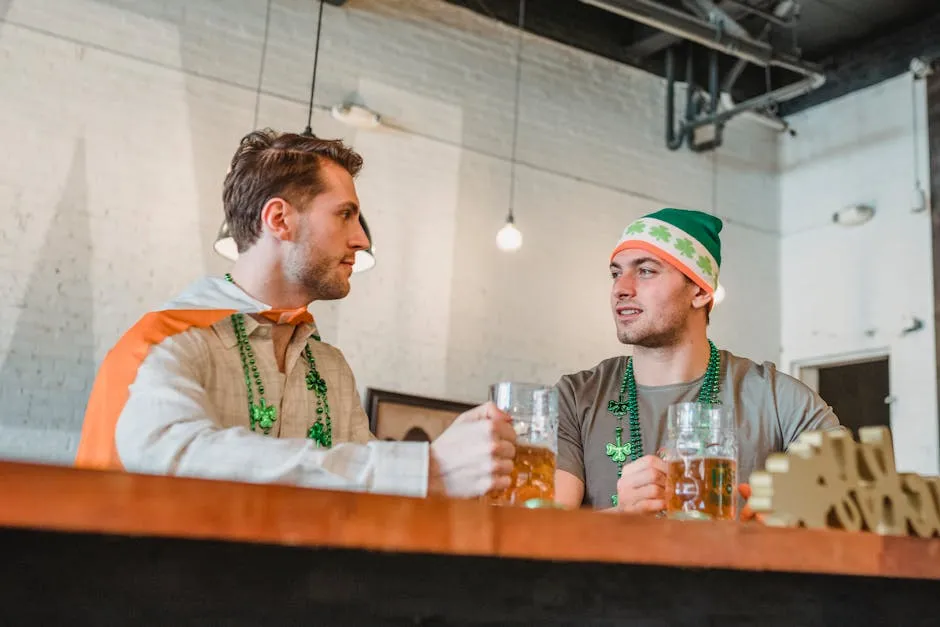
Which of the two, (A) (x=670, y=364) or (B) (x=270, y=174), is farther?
(A) (x=670, y=364)

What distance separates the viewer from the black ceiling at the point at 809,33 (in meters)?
6.68

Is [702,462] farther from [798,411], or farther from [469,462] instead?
[798,411]

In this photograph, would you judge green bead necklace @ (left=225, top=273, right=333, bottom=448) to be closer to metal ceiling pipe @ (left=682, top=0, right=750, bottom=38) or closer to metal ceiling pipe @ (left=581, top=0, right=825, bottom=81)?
metal ceiling pipe @ (left=581, top=0, right=825, bottom=81)

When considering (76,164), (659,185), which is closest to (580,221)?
(659,185)

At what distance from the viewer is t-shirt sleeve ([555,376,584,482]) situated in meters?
2.16

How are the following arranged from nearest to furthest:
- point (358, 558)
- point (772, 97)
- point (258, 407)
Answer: point (358, 558), point (258, 407), point (772, 97)

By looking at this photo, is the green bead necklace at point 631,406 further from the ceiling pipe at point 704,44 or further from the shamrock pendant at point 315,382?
the ceiling pipe at point 704,44

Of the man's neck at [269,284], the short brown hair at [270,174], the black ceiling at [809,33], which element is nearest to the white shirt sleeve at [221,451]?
the man's neck at [269,284]

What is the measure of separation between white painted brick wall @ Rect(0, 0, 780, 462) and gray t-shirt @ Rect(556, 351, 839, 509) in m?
3.27

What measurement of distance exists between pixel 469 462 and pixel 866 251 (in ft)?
21.5

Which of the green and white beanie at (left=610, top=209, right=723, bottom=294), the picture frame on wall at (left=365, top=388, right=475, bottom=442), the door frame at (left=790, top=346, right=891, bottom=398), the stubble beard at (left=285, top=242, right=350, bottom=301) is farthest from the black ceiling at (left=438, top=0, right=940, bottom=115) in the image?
the stubble beard at (left=285, top=242, right=350, bottom=301)

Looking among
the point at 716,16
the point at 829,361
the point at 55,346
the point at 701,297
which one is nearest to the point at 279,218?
the point at 701,297

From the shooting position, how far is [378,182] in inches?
228

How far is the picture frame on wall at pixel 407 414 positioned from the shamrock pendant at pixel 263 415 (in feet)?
11.9
